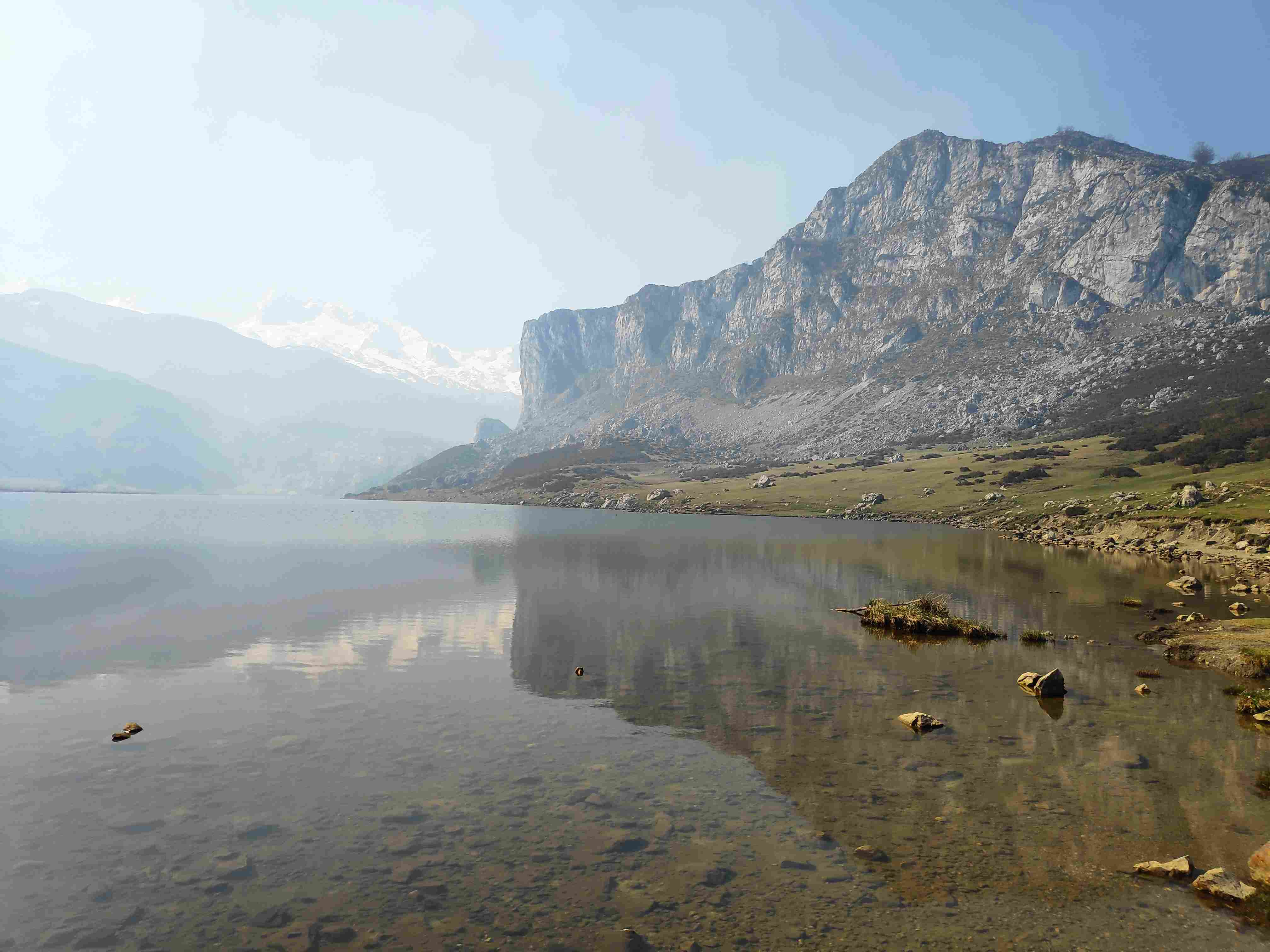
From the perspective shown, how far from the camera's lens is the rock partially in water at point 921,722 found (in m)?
23.7

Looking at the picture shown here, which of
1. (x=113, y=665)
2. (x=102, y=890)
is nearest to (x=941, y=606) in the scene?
(x=102, y=890)

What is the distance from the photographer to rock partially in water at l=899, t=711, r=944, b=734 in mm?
23672

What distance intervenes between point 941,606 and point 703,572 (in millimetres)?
31450

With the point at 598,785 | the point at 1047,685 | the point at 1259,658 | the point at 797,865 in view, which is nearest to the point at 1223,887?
the point at 797,865

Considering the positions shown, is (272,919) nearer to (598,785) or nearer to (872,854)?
(598,785)

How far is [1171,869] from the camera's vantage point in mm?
14062

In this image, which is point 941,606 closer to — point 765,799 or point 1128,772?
point 1128,772

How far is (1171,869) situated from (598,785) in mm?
13399

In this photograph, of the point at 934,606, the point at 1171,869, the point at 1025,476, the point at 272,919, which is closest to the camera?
the point at 272,919

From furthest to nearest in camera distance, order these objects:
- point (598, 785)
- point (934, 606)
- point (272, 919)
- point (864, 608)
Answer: point (864, 608), point (934, 606), point (598, 785), point (272, 919)

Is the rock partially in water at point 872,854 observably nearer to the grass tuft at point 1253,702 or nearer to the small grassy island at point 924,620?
the grass tuft at point 1253,702

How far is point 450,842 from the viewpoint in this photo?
15766mm

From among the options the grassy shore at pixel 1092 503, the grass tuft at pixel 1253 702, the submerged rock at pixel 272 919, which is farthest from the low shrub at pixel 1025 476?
the submerged rock at pixel 272 919

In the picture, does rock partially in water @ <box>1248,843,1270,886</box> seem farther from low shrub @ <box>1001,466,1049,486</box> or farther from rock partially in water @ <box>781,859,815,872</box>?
low shrub @ <box>1001,466,1049,486</box>
